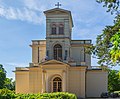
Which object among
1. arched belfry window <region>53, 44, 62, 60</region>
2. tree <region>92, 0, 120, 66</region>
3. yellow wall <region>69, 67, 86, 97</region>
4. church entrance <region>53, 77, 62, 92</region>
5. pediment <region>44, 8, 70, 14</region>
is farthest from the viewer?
arched belfry window <region>53, 44, 62, 60</region>

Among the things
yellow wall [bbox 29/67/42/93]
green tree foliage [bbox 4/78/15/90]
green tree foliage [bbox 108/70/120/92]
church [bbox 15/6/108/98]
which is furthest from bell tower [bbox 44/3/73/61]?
green tree foliage [bbox 4/78/15/90]

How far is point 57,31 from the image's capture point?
41.3m

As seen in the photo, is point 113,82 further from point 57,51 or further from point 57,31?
point 57,31

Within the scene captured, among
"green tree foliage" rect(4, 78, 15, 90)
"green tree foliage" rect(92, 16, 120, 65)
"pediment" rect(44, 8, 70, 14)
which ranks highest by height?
"pediment" rect(44, 8, 70, 14)

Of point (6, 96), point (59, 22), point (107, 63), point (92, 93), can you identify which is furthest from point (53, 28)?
point (6, 96)

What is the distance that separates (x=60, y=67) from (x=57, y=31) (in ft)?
18.2

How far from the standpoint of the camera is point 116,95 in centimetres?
4038

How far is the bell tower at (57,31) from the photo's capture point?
135ft

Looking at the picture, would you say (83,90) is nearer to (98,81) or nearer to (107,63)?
(98,81)

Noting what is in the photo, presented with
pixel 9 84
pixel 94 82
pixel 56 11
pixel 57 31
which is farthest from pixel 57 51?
pixel 9 84

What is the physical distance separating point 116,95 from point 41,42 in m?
12.6

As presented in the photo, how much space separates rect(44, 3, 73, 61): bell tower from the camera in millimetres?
41125

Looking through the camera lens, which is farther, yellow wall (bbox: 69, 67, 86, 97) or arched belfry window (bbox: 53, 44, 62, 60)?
arched belfry window (bbox: 53, 44, 62, 60)

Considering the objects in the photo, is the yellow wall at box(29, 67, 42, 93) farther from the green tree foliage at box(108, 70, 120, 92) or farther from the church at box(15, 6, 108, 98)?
the green tree foliage at box(108, 70, 120, 92)
